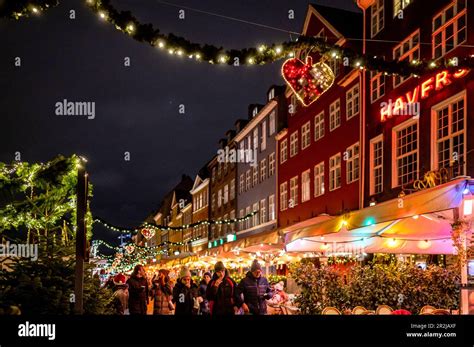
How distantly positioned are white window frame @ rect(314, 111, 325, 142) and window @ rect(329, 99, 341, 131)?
1.17 m

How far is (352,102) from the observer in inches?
1061

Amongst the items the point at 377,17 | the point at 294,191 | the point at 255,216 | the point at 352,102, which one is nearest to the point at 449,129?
the point at 377,17

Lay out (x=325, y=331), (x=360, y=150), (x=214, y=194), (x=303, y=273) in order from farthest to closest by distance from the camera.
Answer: (x=214, y=194) → (x=360, y=150) → (x=303, y=273) → (x=325, y=331)

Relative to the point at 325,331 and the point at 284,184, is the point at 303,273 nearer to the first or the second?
the point at 325,331

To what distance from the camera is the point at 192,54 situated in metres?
9.05

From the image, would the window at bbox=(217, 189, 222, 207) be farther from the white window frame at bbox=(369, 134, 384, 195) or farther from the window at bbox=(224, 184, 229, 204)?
the white window frame at bbox=(369, 134, 384, 195)

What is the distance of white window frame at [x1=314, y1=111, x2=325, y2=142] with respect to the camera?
30.8 metres

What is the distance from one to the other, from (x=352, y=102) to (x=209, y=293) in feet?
53.7

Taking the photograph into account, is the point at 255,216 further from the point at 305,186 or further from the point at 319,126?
the point at 319,126

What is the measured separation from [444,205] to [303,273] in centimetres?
642

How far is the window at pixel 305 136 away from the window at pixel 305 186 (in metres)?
1.45

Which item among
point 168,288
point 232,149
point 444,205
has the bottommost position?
point 168,288

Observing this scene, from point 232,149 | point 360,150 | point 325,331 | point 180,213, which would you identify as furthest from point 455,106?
point 180,213

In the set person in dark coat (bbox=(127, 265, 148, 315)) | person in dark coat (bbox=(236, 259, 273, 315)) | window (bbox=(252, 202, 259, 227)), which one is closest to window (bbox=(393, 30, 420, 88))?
person in dark coat (bbox=(236, 259, 273, 315))
